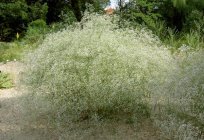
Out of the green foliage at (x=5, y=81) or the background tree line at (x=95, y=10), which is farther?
the background tree line at (x=95, y=10)

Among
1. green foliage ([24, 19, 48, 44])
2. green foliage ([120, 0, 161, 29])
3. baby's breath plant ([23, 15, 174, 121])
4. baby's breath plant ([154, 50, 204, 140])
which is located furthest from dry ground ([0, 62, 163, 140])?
green foliage ([24, 19, 48, 44])

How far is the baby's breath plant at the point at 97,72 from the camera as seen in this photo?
5828 millimetres

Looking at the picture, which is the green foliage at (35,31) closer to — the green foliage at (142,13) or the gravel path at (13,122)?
the green foliage at (142,13)

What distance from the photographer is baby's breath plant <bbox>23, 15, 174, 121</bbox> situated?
19.1ft

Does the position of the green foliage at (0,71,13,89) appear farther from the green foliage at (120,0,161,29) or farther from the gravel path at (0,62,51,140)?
the green foliage at (120,0,161,29)

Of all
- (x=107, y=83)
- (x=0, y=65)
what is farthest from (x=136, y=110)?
(x=0, y=65)

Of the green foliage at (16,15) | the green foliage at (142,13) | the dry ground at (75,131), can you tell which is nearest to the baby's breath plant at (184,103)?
the dry ground at (75,131)

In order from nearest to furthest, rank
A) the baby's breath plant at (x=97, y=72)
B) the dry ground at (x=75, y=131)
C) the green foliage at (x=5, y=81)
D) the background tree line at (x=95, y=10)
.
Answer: the dry ground at (x=75, y=131)
the baby's breath plant at (x=97, y=72)
the green foliage at (x=5, y=81)
the background tree line at (x=95, y=10)

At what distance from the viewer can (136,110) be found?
592 centimetres

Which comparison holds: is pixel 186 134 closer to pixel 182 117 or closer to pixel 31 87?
pixel 182 117

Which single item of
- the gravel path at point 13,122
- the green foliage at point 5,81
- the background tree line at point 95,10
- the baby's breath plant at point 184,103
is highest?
the background tree line at point 95,10

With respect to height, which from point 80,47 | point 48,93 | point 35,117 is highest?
point 80,47

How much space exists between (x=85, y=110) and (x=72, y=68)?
69 centimetres

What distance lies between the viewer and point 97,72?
5840 millimetres
